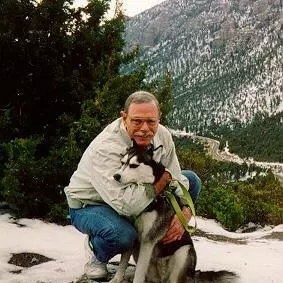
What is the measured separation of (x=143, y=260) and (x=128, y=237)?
9.8 inches

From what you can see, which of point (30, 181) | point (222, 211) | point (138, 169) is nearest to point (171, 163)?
point (138, 169)

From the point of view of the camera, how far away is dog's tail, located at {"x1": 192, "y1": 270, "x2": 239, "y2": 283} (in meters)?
5.73

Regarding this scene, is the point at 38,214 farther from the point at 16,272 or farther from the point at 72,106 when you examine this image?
the point at 16,272

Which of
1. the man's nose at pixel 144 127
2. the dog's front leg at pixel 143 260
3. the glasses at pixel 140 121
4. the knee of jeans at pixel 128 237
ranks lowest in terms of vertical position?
the dog's front leg at pixel 143 260

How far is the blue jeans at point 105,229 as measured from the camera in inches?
186

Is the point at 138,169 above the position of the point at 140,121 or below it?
below

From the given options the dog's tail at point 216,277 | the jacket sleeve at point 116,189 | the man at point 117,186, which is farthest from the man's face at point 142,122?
the dog's tail at point 216,277

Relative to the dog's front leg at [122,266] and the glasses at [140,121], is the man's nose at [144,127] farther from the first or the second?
the dog's front leg at [122,266]

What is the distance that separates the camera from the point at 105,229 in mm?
4855

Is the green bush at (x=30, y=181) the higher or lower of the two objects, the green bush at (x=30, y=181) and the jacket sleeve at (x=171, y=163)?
the lower

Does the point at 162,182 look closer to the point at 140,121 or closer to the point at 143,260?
the point at 140,121

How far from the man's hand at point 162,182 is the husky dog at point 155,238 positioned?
0.13ft

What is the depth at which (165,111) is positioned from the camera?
418 inches

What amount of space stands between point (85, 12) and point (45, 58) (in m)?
1.73
